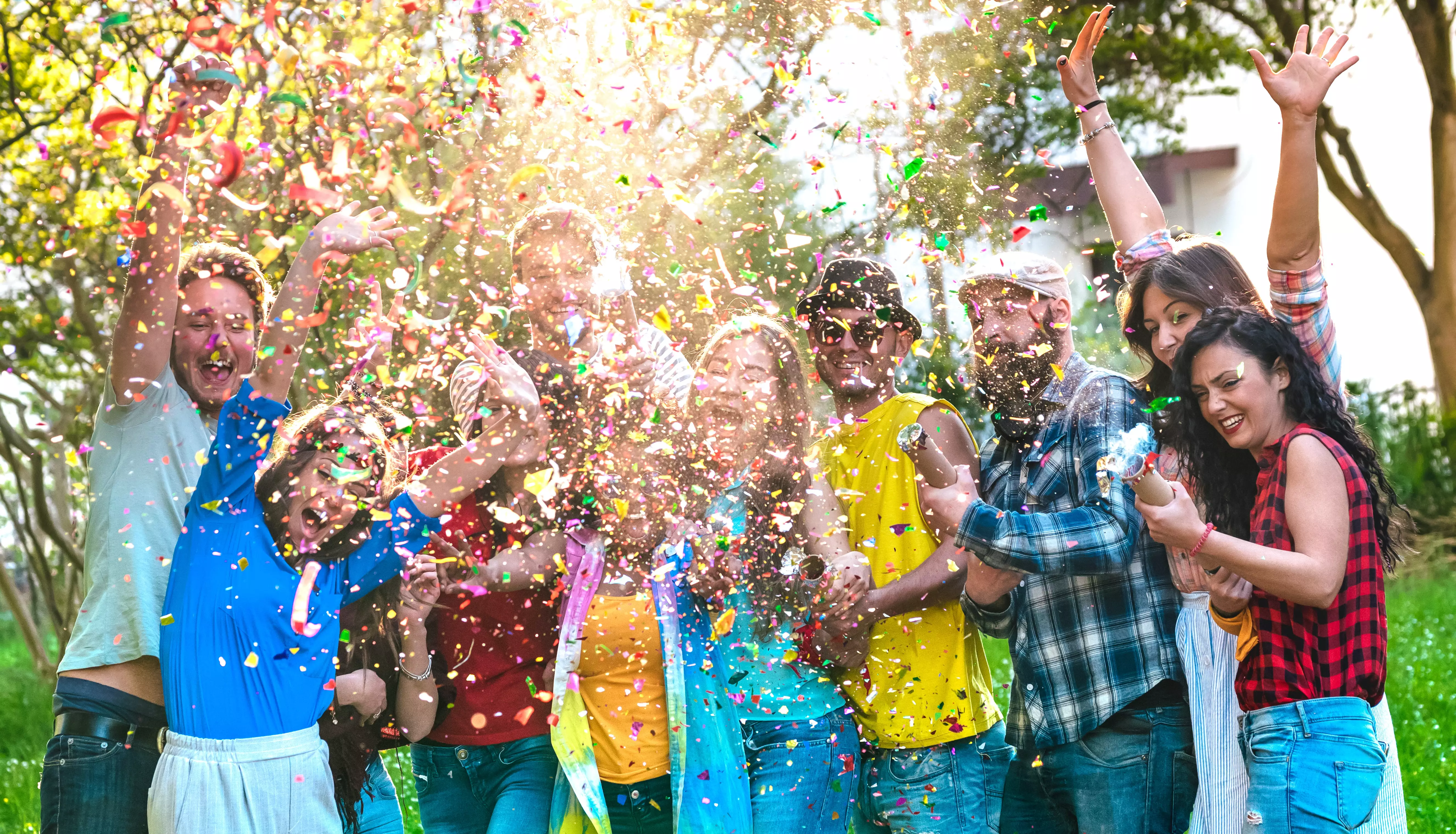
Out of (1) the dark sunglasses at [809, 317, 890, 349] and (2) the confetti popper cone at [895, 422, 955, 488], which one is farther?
(1) the dark sunglasses at [809, 317, 890, 349]

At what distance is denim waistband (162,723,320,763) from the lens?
2.61 m

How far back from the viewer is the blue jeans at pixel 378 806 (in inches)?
121

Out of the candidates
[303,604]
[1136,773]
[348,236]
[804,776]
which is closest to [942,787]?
[804,776]

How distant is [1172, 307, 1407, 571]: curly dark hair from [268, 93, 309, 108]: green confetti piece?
2.25 m

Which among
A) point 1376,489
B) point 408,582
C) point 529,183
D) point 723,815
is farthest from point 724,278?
point 1376,489

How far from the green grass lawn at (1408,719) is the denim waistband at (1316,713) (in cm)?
277

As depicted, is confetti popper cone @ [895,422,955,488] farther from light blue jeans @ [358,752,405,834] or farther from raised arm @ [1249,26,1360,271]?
light blue jeans @ [358,752,405,834]

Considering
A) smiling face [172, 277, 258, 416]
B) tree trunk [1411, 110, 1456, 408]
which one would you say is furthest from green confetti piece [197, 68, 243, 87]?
tree trunk [1411, 110, 1456, 408]

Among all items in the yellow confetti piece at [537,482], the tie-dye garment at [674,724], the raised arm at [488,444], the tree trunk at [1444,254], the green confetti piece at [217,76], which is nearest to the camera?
the green confetti piece at [217,76]

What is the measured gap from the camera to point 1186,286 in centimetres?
277

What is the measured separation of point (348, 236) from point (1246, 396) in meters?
2.00

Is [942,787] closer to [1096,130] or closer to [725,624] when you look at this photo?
[725,624]

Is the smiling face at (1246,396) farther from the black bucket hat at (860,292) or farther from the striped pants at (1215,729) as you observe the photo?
the black bucket hat at (860,292)

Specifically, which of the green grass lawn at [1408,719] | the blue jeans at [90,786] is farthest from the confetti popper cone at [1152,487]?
the green grass lawn at [1408,719]
